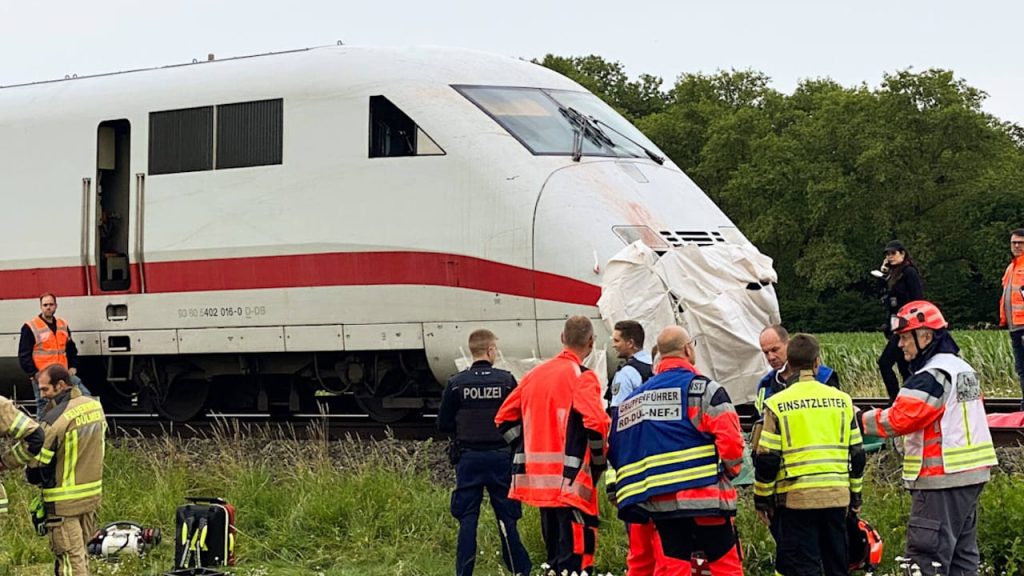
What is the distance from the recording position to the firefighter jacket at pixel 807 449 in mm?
7059

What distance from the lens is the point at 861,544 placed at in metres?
7.68

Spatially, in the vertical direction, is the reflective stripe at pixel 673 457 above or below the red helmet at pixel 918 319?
below

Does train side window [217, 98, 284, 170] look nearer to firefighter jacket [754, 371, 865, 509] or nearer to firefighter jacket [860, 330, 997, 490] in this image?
firefighter jacket [754, 371, 865, 509]

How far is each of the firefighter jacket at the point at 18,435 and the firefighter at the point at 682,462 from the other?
3.33m

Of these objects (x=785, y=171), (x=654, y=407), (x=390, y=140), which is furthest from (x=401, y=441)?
(x=785, y=171)

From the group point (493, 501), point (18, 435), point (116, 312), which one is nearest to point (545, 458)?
point (493, 501)

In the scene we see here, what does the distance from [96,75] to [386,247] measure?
4357 millimetres

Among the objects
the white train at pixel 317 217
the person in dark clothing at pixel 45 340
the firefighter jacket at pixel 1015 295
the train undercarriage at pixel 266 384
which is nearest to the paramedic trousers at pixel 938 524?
the white train at pixel 317 217

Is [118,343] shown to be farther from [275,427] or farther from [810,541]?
[810,541]

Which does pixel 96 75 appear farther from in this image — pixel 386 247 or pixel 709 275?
pixel 709 275

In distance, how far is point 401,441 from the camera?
1312 cm

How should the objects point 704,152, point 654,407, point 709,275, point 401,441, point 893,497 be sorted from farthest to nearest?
point 704,152 < point 401,441 < point 709,275 < point 893,497 < point 654,407

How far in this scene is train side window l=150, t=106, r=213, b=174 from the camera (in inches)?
550

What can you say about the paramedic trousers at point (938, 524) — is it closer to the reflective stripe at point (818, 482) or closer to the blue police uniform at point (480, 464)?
the reflective stripe at point (818, 482)
